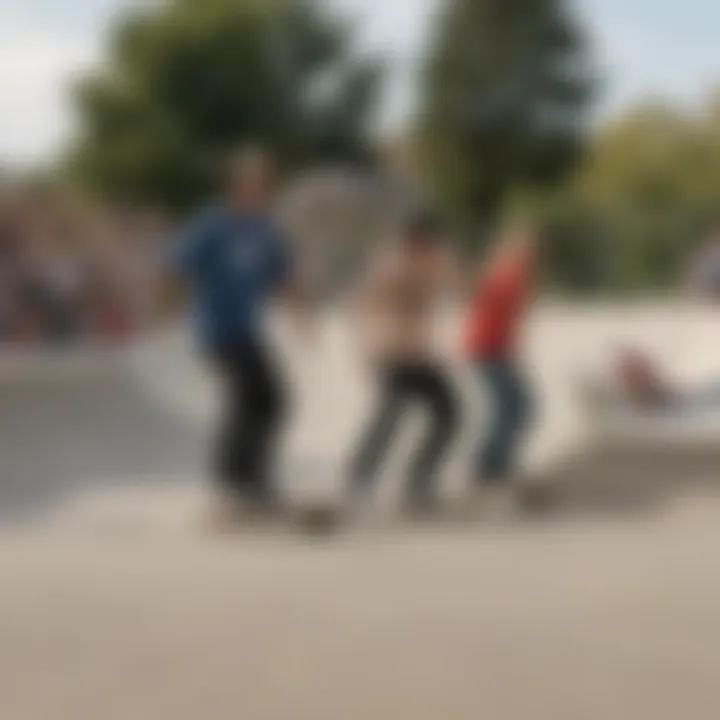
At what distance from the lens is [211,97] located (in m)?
6.22

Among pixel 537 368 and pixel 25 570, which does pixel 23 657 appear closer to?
pixel 25 570

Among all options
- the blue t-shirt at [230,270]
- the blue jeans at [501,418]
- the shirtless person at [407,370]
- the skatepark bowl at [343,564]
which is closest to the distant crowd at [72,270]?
the skatepark bowl at [343,564]

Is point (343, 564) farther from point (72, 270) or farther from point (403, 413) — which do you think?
point (72, 270)

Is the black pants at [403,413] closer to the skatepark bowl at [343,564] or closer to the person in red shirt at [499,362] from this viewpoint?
the skatepark bowl at [343,564]

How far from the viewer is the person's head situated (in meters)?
6.04

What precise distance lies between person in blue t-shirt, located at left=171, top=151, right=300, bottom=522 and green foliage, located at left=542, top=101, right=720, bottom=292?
1.46m

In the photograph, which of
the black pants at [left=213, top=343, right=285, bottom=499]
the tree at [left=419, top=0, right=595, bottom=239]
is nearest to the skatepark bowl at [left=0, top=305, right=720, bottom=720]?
the black pants at [left=213, top=343, right=285, bottom=499]

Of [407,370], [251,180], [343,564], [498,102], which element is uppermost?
[498,102]

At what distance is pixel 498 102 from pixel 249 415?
73.3 inches

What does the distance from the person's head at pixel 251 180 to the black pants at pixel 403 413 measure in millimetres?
878

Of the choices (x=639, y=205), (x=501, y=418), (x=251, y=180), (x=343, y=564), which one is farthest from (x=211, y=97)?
(x=639, y=205)

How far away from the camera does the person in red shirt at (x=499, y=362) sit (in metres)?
6.22

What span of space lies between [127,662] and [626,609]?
155 cm

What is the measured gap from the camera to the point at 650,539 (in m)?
5.70
